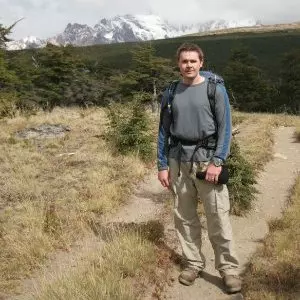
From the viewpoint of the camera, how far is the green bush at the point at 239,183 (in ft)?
24.2

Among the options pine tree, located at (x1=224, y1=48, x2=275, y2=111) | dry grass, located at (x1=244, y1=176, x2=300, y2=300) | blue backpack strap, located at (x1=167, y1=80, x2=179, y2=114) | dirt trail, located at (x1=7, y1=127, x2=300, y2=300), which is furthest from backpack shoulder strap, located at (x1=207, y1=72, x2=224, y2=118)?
pine tree, located at (x1=224, y1=48, x2=275, y2=111)

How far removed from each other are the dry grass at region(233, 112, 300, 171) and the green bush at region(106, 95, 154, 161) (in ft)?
7.99

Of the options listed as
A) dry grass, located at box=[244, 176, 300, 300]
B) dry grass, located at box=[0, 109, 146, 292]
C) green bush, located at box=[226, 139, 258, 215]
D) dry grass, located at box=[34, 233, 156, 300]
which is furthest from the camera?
green bush, located at box=[226, 139, 258, 215]

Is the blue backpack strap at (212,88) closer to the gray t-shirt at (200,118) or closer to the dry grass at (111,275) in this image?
the gray t-shirt at (200,118)

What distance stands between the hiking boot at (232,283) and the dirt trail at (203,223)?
0.08 m

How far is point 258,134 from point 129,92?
67.7 feet

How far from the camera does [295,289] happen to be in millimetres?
4625

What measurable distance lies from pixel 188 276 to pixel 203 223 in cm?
200

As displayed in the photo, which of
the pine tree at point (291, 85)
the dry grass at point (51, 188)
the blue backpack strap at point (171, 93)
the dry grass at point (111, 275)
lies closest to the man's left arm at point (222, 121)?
the blue backpack strap at point (171, 93)

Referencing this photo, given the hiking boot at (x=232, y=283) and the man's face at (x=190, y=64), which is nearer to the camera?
the man's face at (x=190, y=64)

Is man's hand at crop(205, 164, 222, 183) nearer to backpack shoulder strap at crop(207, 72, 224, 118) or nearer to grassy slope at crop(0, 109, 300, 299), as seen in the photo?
backpack shoulder strap at crop(207, 72, 224, 118)

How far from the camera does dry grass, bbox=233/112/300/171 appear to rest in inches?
→ 443

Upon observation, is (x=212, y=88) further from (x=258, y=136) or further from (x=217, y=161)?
(x=258, y=136)

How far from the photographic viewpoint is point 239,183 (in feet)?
24.2
